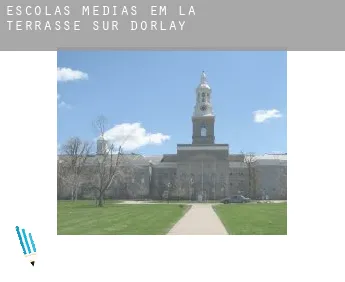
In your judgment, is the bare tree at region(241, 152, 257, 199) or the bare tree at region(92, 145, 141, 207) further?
the bare tree at region(241, 152, 257, 199)

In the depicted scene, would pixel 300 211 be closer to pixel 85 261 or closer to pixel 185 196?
pixel 85 261

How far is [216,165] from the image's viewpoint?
64.3 meters

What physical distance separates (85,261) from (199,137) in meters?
54.4

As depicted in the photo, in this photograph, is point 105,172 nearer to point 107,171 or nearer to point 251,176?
point 107,171

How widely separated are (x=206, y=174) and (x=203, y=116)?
7.59 m

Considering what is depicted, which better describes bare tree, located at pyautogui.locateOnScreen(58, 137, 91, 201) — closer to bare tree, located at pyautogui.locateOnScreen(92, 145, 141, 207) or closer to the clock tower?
bare tree, located at pyautogui.locateOnScreen(92, 145, 141, 207)

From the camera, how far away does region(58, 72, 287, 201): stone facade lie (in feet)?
202

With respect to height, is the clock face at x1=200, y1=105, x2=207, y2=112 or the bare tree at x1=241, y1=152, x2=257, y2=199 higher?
the clock face at x1=200, y1=105, x2=207, y2=112

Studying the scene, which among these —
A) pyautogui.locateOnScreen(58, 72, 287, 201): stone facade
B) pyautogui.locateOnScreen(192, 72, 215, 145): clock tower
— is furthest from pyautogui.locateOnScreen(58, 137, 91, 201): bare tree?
pyautogui.locateOnScreen(192, 72, 215, 145): clock tower

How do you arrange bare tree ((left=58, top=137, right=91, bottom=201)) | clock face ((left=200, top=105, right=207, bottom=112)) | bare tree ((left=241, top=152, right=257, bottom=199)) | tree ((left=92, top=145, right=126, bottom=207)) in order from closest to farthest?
tree ((left=92, top=145, right=126, bottom=207))
bare tree ((left=58, top=137, right=91, bottom=201))
bare tree ((left=241, top=152, right=257, bottom=199))
clock face ((left=200, top=105, right=207, bottom=112))

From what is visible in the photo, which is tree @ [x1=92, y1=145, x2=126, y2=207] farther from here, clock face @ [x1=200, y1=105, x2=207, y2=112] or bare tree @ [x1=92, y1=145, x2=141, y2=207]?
clock face @ [x1=200, y1=105, x2=207, y2=112]

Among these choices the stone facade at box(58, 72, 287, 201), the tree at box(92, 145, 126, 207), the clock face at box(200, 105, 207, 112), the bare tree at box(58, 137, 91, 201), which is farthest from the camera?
the clock face at box(200, 105, 207, 112)

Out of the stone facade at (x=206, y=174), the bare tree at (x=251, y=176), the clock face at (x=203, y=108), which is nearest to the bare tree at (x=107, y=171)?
the stone facade at (x=206, y=174)

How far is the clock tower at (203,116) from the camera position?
203 ft
